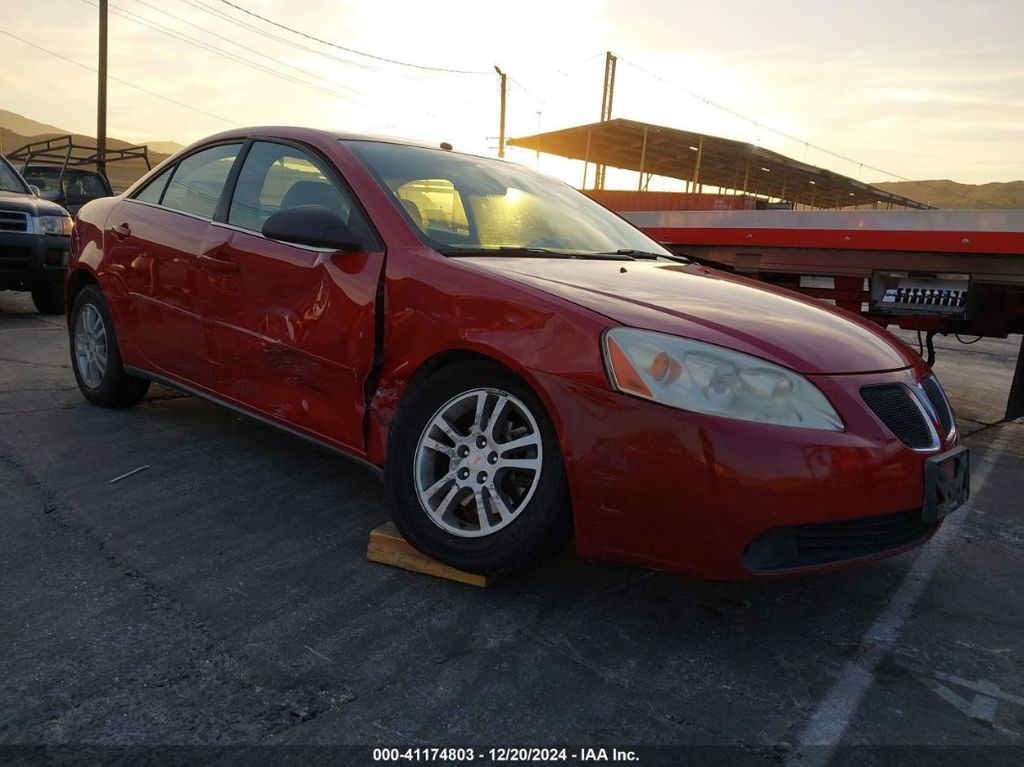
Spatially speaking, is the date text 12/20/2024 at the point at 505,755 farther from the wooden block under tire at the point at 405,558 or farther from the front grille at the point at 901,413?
the front grille at the point at 901,413

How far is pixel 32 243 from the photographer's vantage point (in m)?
8.12

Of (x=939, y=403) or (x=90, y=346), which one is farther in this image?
(x=90, y=346)

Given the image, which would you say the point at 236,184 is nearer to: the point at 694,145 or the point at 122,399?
the point at 122,399

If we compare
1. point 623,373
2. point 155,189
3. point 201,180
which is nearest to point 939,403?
point 623,373

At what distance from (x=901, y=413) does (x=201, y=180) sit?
3.28 m

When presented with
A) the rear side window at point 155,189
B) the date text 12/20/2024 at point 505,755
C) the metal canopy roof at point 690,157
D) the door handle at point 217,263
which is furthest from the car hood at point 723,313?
the metal canopy roof at point 690,157

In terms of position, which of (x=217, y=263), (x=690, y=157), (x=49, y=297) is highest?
(x=690, y=157)

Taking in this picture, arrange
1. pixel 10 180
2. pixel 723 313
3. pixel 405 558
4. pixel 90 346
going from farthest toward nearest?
pixel 10 180, pixel 90 346, pixel 405 558, pixel 723 313

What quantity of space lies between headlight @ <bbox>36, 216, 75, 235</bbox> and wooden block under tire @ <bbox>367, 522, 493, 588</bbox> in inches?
280

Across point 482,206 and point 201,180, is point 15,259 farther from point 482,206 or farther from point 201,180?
point 482,206

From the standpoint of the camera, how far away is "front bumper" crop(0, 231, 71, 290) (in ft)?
26.3

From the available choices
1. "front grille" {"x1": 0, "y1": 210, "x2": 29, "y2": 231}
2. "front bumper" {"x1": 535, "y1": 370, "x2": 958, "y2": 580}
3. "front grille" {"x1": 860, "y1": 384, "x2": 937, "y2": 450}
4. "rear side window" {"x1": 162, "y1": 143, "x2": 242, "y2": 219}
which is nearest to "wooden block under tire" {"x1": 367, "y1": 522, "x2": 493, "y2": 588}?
"front bumper" {"x1": 535, "y1": 370, "x2": 958, "y2": 580}

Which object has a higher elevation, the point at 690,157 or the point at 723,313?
the point at 690,157

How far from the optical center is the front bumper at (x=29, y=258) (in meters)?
8.02
